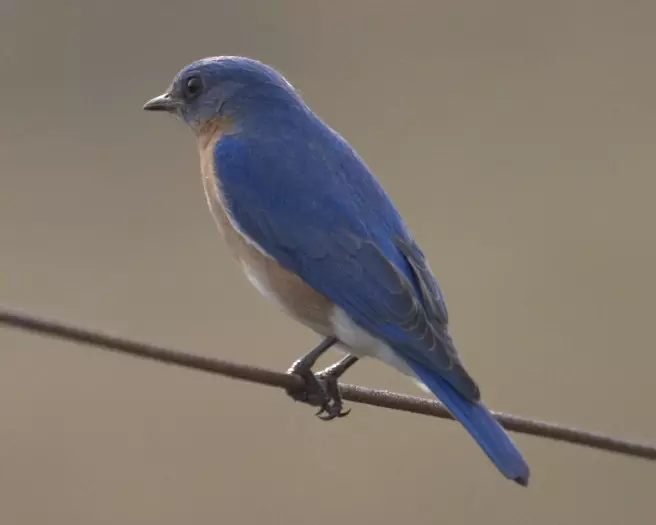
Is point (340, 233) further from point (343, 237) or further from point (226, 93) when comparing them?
point (226, 93)

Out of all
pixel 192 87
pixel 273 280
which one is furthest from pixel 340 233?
pixel 192 87

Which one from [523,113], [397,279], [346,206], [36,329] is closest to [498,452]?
[397,279]

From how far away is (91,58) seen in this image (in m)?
5.23

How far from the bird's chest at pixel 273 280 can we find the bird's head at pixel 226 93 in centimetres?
29

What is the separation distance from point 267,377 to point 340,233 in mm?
780

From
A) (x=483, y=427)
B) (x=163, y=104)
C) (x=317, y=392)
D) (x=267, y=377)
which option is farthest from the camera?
(x=163, y=104)

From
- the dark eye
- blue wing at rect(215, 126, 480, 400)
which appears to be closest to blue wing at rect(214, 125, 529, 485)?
blue wing at rect(215, 126, 480, 400)

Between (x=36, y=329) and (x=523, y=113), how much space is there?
13.8ft

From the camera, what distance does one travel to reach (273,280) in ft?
8.55

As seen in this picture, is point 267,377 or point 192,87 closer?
point 267,377

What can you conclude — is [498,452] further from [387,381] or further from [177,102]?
[387,381]

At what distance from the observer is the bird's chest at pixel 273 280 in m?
2.56

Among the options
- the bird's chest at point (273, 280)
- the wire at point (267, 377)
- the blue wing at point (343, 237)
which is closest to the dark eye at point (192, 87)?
the blue wing at point (343, 237)

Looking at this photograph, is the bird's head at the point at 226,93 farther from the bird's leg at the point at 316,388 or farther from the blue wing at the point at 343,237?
the bird's leg at the point at 316,388
